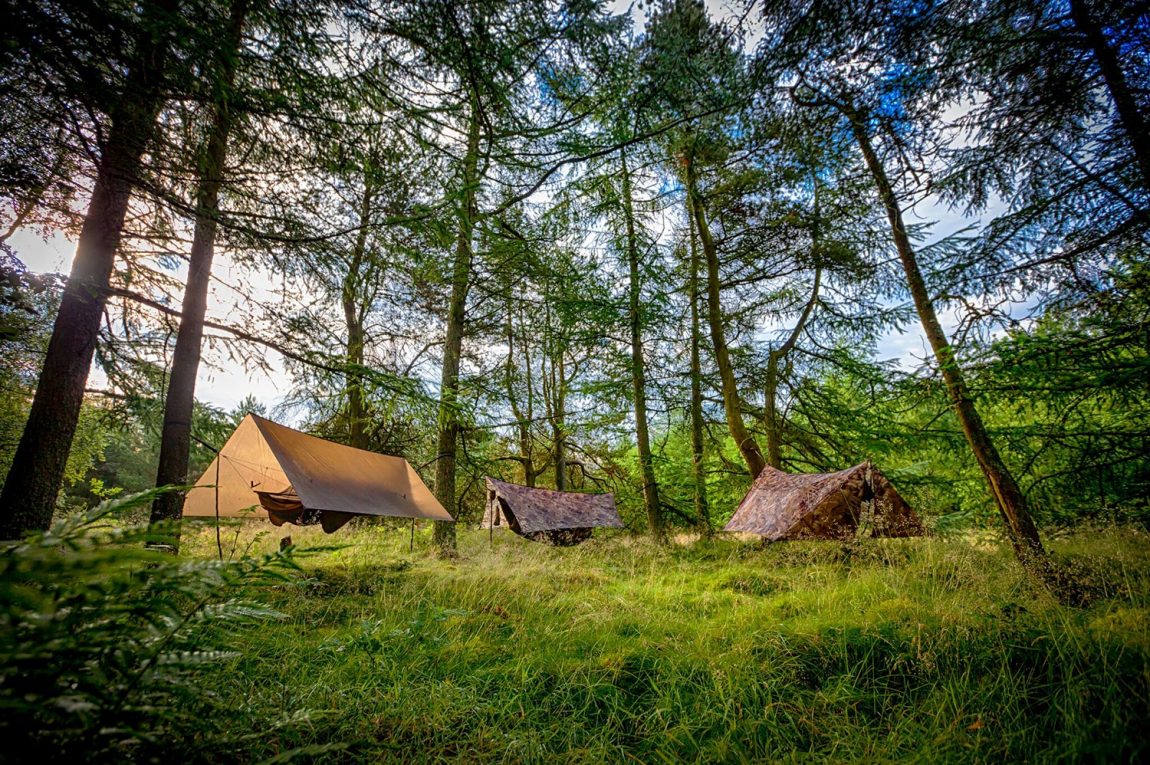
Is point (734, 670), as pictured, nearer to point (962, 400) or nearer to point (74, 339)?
point (962, 400)

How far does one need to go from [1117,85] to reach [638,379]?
224 inches

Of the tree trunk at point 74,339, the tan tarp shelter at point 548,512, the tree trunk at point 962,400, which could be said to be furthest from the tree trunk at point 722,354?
the tree trunk at point 74,339

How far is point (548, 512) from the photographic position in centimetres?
725

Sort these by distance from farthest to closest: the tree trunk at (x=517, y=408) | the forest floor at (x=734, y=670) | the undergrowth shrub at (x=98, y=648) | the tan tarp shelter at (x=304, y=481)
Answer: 1. the tree trunk at (x=517, y=408)
2. the tan tarp shelter at (x=304, y=481)
3. the forest floor at (x=734, y=670)
4. the undergrowth shrub at (x=98, y=648)

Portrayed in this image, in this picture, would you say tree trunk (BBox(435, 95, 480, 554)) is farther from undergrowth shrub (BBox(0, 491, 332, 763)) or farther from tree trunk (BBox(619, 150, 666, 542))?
undergrowth shrub (BBox(0, 491, 332, 763))

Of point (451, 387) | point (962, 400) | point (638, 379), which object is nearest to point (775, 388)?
point (638, 379)

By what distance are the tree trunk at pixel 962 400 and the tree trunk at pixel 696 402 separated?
3670 mm

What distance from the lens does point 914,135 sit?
10.6ft

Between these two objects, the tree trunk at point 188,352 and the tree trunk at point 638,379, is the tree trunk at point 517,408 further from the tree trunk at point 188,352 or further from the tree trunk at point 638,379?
the tree trunk at point 188,352

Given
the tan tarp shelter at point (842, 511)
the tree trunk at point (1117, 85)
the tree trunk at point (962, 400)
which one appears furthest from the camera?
the tan tarp shelter at point (842, 511)

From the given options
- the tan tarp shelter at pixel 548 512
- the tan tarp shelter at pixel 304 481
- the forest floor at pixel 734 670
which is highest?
the tan tarp shelter at pixel 304 481

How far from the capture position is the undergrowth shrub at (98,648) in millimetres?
582

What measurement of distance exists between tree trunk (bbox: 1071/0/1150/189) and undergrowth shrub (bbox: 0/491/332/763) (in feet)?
15.2

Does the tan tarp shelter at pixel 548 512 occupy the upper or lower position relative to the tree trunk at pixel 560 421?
lower
